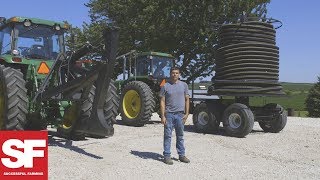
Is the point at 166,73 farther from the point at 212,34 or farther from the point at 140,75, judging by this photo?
the point at 212,34

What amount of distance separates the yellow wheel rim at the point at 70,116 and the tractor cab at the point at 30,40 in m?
1.09

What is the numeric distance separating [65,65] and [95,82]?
1.27 meters

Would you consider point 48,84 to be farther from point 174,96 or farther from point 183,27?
point 183,27

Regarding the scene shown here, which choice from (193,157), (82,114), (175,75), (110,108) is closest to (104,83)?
(175,75)

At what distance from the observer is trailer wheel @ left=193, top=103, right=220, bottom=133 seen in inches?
509

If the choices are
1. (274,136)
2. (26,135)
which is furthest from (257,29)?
(26,135)

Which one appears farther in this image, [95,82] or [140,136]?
[140,136]

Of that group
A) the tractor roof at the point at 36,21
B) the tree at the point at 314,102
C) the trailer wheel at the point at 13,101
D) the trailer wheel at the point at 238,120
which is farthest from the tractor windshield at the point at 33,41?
the tree at the point at 314,102

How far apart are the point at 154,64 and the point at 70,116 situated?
5.81 m

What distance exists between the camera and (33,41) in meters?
10.4

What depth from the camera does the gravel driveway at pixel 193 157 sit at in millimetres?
7129

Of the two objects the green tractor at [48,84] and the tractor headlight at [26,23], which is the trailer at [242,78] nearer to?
the green tractor at [48,84]

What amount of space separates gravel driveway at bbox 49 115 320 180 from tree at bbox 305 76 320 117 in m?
13.5

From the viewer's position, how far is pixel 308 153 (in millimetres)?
9789
